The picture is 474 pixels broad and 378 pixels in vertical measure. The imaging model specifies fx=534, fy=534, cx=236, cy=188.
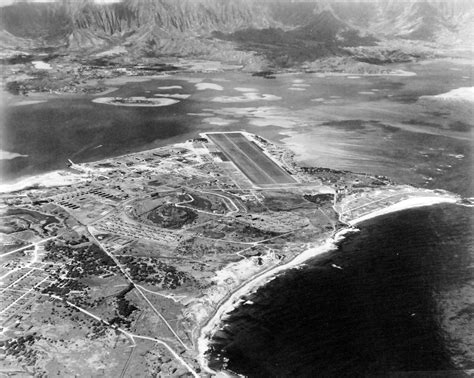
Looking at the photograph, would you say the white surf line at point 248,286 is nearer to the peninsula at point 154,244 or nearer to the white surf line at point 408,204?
the peninsula at point 154,244

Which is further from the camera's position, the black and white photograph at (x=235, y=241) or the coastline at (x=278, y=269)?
the coastline at (x=278, y=269)

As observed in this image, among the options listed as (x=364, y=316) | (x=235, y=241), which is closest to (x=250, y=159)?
(x=235, y=241)

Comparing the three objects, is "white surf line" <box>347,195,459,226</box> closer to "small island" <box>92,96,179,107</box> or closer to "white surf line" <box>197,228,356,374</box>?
"white surf line" <box>197,228,356,374</box>

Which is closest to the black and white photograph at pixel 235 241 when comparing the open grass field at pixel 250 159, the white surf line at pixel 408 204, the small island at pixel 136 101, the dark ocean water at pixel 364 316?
the dark ocean water at pixel 364 316

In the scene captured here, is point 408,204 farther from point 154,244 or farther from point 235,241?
point 154,244

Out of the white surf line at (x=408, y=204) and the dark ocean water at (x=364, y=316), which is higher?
the dark ocean water at (x=364, y=316)

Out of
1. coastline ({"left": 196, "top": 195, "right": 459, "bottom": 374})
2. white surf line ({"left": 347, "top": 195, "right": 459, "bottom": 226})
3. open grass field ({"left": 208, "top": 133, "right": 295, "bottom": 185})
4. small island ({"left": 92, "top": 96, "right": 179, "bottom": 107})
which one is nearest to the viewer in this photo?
coastline ({"left": 196, "top": 195, "right": 459, "bottom": 374})

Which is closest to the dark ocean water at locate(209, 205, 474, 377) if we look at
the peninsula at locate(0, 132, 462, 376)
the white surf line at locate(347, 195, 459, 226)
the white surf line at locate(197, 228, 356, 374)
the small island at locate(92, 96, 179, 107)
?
the white surf line at locate(197, 228, 356, 374)
